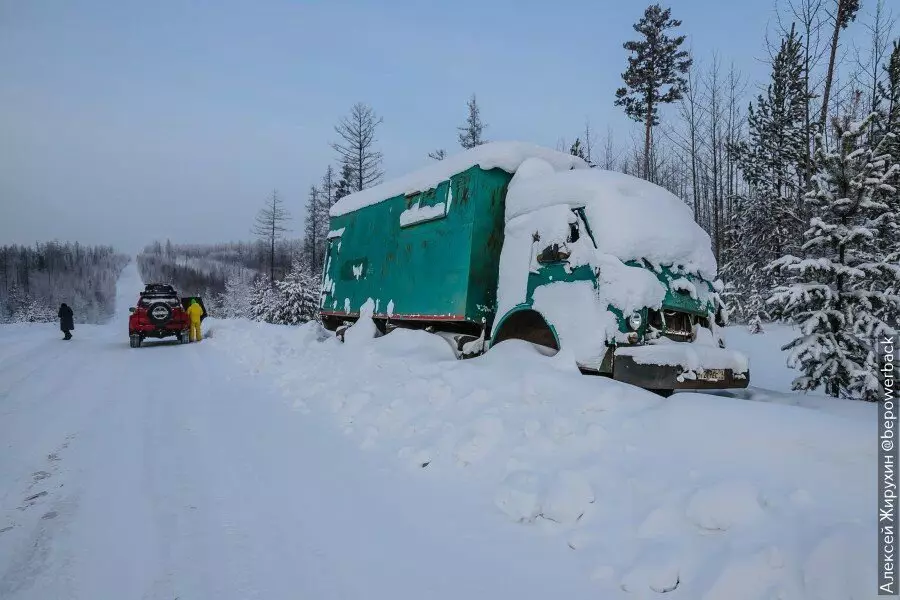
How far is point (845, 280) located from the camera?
688 centimetres

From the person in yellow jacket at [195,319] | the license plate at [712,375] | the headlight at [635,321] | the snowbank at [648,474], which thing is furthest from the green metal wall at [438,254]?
the person in yellow jacket at [195,319]

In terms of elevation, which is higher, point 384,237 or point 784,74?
point 784,74

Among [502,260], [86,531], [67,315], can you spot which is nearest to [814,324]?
[502,260]

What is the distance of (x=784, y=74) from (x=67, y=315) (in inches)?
1347

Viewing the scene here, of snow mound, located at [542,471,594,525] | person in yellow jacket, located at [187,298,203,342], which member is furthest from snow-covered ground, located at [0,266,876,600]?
person in yellow jacket, located at [187,298,203,342]

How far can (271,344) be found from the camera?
463 inches

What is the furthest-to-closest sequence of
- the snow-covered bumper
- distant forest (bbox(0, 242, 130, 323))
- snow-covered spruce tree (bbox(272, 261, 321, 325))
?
distant forest (bbox(0, 242, 130, 323)) < snow-covered spruce tree (bbox(272, 261, 321, 325)) < the snow-covered bumper

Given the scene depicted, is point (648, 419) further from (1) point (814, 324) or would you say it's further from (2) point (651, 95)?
(2) point (651, 95)

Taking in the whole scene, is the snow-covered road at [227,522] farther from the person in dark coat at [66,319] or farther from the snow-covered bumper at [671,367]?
the person in dark coat at [66,319]

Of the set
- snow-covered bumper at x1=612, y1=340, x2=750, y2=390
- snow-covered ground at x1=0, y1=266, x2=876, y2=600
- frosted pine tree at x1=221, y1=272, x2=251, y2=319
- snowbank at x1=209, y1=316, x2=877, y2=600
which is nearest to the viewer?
snowbank at x1=209, y1=316, x2=877, y2=600

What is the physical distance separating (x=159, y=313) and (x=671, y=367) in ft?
57.2

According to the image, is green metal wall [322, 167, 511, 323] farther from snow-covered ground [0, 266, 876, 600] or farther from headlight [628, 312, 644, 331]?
headlight [628, 312, 644, 331]

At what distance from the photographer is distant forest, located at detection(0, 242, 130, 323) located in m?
84.6

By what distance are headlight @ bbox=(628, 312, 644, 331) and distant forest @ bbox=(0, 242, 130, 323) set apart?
97116 mm
